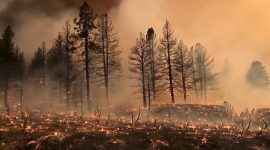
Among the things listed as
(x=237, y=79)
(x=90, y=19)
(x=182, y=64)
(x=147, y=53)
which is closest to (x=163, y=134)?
(x=90, y=19)

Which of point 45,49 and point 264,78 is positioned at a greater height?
point 45,49

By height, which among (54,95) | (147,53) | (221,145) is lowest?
(221,145)

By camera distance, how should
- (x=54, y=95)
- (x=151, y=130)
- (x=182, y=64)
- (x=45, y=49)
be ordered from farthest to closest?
1. (x=54, y=95)
2. (x=45, y=49)
3. (x=182, y=64)
4. (x=151, y=130)

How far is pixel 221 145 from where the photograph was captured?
25422 mm

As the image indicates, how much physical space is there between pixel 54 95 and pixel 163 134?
232 ft

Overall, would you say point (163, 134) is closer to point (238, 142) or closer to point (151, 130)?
point (151, 130)

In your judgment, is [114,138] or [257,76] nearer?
[114,138]

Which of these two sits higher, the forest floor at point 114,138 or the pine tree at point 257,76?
the pine tree at point 257,76

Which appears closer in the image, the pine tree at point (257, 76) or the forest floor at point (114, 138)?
the forest floor at point (114, 138)

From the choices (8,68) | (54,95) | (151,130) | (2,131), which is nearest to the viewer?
(2,131)

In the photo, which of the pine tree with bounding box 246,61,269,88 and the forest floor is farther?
the pine tree with bounding box 246,61,269,88

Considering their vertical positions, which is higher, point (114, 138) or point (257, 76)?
point (257, 76)

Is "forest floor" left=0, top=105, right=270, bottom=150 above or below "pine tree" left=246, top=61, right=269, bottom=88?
below

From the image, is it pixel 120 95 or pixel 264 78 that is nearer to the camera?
pixel 120 95
